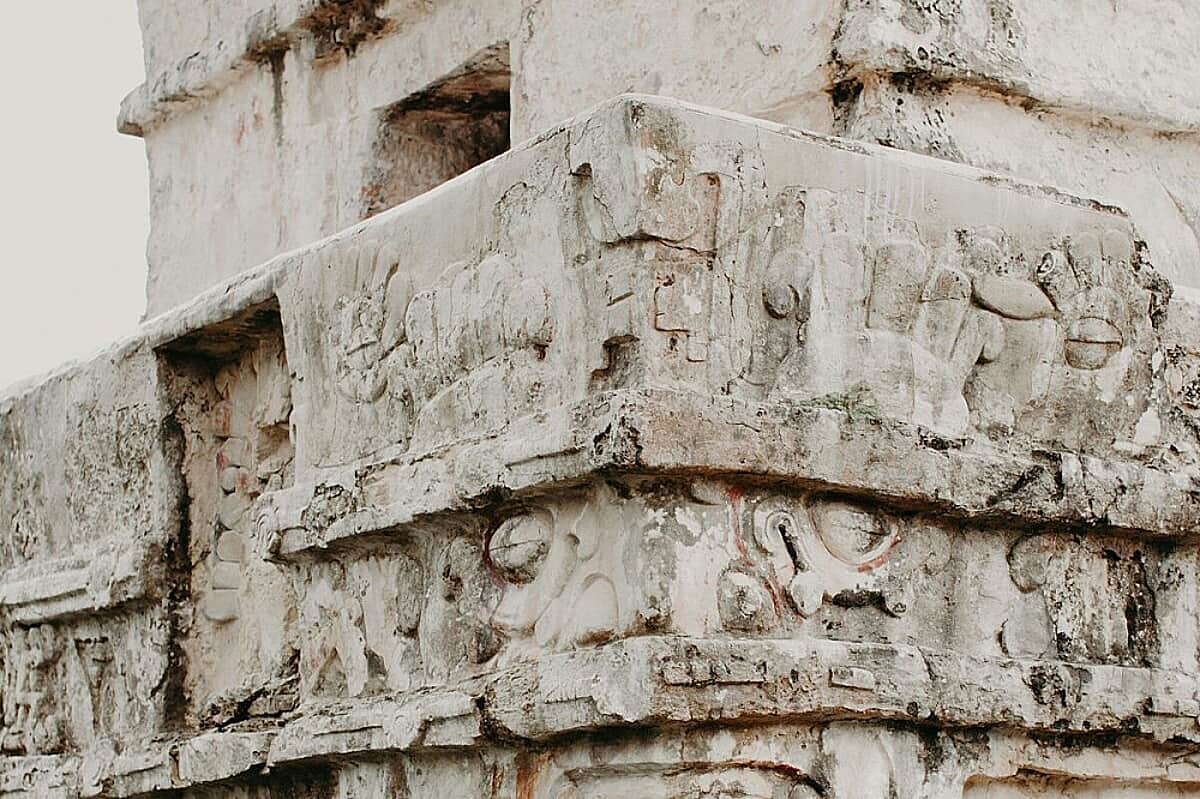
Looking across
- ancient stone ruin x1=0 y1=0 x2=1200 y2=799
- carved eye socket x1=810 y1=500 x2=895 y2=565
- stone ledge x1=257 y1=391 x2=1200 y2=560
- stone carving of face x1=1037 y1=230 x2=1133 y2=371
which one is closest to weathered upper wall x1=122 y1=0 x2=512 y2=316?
ancient stone ruin x1=0 y1=0 x2=1200 y2=799

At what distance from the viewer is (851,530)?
457 centimetres

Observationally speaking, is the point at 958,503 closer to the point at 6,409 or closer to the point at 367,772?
the point at 367,772

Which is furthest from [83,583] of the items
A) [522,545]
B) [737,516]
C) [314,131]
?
[737,516]

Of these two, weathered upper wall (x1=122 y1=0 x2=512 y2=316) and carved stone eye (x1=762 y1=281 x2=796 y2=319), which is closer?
carved stone eye (x1=762 y1=281 x2=796 y2=319)

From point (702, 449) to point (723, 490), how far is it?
124 millimetres

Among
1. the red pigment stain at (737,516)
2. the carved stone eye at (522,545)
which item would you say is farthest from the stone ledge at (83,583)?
the red pigment stain at (737,516)

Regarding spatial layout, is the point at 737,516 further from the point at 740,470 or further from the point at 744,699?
the point at 744,699

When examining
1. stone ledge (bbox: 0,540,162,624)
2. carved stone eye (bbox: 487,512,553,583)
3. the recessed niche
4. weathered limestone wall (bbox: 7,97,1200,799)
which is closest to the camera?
weathered limestone wall (bbox: 7,97,1200,799)

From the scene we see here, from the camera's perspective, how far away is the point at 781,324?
455cm

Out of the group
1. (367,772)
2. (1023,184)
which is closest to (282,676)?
(367,772)

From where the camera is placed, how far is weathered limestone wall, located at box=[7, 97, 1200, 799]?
4348 mm

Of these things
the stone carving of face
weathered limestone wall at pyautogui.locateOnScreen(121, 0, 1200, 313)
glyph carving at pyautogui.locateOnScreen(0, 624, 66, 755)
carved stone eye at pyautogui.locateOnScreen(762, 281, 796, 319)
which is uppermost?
weathered limestone wall at pyautogui.locateOnScreen(121, 0, 1200, 313)

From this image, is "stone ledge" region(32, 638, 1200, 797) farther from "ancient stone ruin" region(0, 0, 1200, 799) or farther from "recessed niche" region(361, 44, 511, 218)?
"recessed niche" region(361, 44, 511, 218)

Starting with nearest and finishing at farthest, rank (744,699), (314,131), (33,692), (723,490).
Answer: (744,699)
(723,490)
(33,692)
(314,131)
